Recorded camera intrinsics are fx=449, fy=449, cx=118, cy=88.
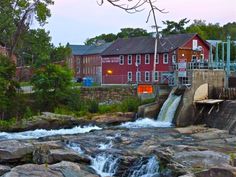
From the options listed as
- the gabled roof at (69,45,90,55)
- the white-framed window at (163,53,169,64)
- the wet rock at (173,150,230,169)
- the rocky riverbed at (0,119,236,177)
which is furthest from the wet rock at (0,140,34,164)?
the gabled roof at (69,45,90,55)

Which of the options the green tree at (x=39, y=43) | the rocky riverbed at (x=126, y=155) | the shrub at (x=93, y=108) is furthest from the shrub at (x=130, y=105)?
the green tree at (x=39, y=43)

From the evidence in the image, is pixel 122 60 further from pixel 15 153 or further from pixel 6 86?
pixel 15 153

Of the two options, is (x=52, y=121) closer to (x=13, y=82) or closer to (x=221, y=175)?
(x=13, y=82)

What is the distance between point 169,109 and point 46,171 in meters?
19.5

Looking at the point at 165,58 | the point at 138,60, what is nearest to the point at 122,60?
the point at 138,60

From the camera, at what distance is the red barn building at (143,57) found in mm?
48969

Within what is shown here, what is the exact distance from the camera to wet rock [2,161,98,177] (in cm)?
1284

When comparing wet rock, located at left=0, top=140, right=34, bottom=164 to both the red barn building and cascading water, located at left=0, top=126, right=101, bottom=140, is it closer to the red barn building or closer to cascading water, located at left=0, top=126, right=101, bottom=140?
cascading water, located at left=0, top=126, right=101, bottom=140

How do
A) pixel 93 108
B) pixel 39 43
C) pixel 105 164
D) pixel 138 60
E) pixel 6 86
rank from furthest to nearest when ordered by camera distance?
pixel 39 43, pixel 138 60, pixel 93 108, pixel 6 86, pixel 105 164

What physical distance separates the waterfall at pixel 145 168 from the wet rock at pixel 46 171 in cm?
235

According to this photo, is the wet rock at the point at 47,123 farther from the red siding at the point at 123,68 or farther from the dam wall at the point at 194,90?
the red siding at the point at 123,68

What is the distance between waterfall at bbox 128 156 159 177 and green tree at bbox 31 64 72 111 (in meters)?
18.8

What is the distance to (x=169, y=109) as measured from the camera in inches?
1248

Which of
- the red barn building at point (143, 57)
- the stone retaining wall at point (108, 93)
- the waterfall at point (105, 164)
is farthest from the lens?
the red barn building at point (143, 57)
